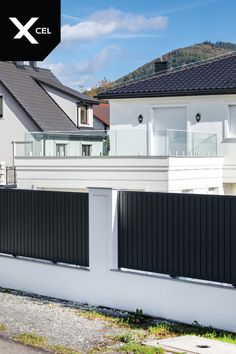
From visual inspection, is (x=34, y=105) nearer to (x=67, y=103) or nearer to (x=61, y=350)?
(x=67, y=103)

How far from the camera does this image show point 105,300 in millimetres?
10875

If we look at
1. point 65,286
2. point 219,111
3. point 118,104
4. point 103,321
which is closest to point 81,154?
point 118,104

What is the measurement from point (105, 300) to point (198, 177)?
39.9 ft

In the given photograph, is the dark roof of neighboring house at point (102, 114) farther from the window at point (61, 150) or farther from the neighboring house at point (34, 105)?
the window at point (61, 150)

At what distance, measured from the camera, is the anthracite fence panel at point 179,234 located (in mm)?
9438

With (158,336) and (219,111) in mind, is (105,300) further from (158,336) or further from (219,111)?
(219,111)

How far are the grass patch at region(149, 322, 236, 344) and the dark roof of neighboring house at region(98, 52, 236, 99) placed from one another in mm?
14073

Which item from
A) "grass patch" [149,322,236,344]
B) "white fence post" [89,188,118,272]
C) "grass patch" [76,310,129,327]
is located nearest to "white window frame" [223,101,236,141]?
"white fence post" [89,188,118,272]

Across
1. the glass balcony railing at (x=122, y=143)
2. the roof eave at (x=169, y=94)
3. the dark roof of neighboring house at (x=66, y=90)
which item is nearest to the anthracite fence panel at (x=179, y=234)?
the glass balcony railing at (x=122, y=143)

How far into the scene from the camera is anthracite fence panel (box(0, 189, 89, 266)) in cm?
1127

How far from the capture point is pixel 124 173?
21625mm

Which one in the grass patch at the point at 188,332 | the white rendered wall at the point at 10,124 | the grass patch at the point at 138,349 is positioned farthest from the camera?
the white rendered wall at the point at 10,124

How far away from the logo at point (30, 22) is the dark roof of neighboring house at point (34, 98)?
19001 millimetres

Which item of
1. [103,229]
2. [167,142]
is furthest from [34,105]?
[103,229]
